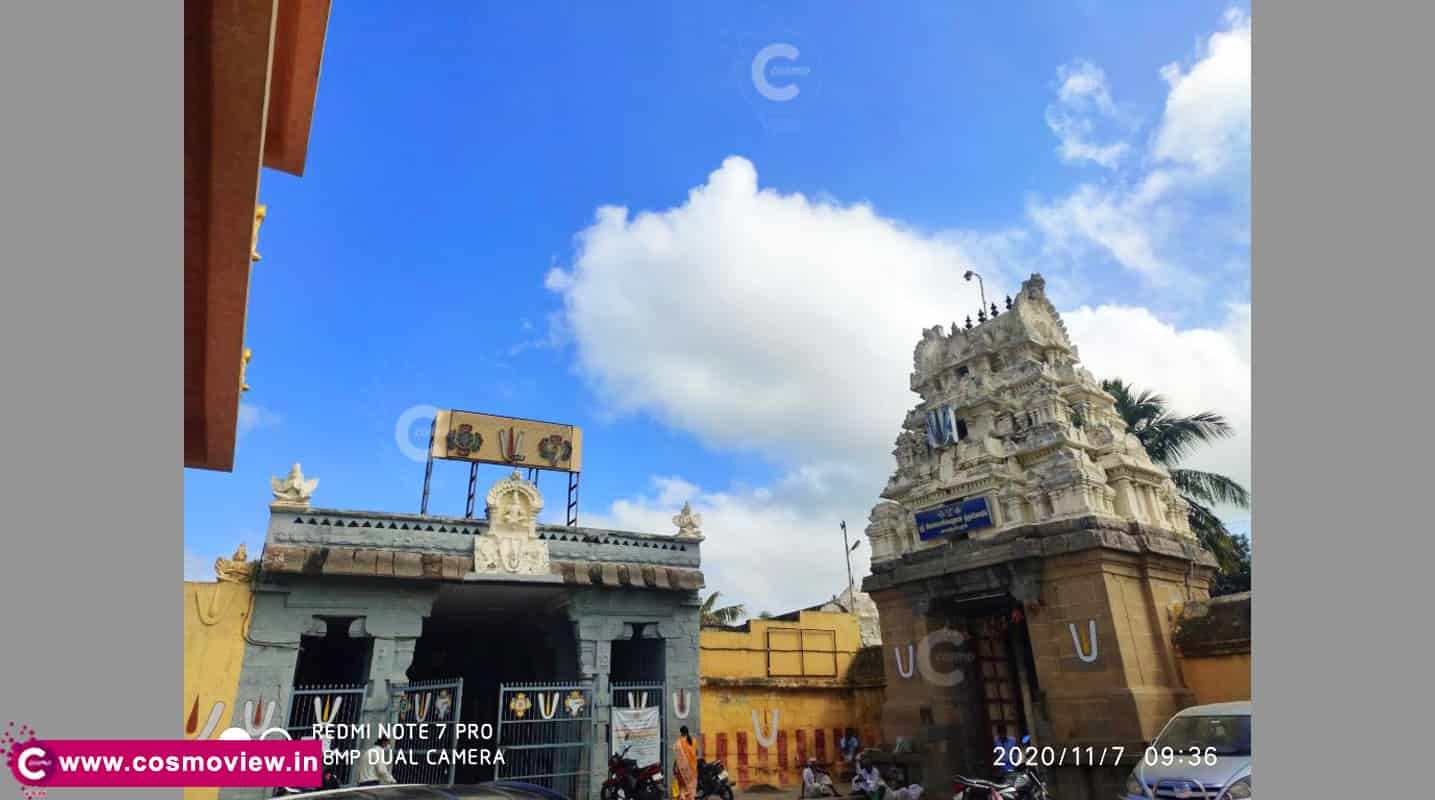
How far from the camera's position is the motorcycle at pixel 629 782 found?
13.9 metres

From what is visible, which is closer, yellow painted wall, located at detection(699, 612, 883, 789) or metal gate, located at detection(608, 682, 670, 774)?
metal gate, located at detection(608, 682, 670, 774)

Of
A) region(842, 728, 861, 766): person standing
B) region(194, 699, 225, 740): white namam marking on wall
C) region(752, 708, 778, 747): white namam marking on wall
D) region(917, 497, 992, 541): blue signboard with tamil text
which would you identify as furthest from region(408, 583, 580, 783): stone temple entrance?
region(917, 497, 992, 541): blue signboard with tamil text

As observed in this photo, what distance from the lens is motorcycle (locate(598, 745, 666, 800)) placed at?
13875 millimetres

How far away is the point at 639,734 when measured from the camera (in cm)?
1488

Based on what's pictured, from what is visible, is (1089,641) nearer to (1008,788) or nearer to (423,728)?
(1008,788)

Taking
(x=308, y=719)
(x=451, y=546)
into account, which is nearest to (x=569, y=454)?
(x=451, y=546)

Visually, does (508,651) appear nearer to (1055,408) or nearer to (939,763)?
(939,763)

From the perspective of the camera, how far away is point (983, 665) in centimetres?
1753

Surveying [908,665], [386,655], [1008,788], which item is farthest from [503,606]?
[1008,788]

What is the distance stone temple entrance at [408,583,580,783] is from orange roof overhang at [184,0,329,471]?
262 inches

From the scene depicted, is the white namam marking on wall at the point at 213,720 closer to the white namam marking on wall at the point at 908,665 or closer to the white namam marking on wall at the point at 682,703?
the white namam marking on wall at the point at 682,703

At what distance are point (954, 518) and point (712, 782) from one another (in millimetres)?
7475

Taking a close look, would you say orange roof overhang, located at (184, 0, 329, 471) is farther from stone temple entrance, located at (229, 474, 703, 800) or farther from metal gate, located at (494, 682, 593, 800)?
metal gate, located at (494, 682, 593, 800)
